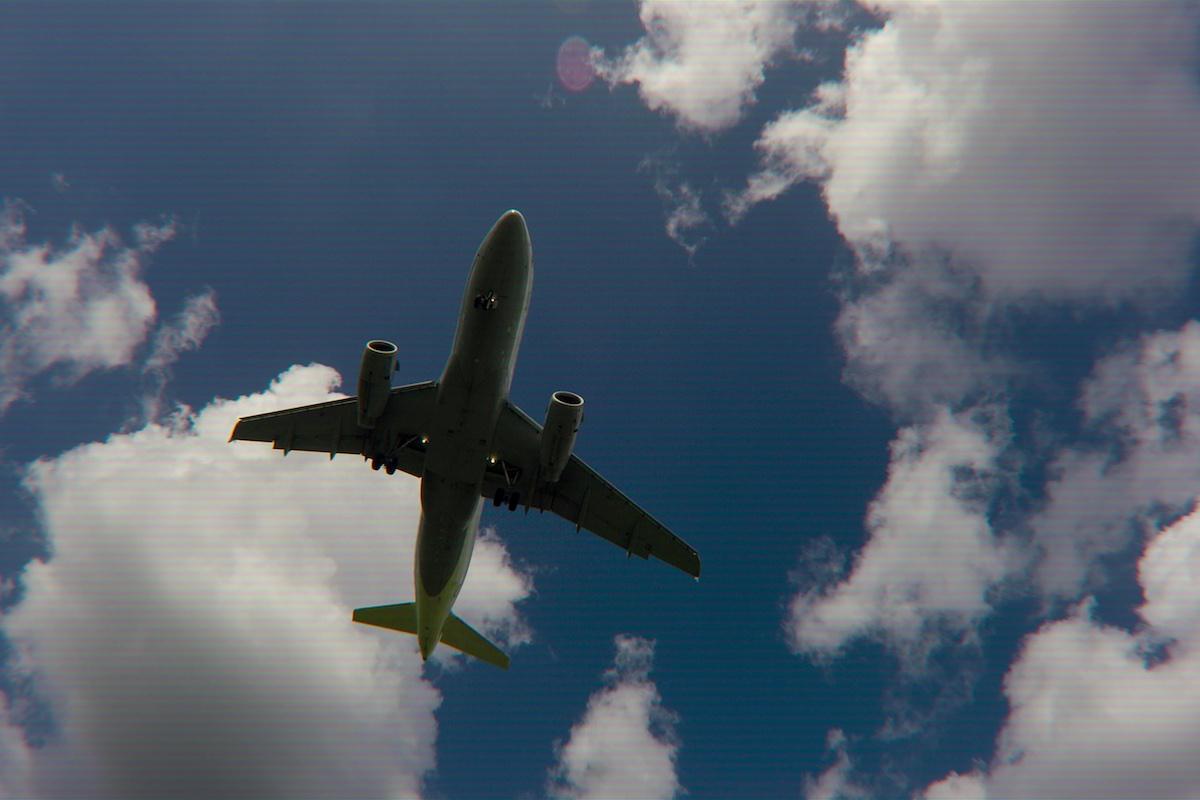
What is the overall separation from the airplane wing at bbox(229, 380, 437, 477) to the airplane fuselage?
5.12ft

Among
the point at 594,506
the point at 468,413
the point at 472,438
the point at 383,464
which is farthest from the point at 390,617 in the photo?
the point at 468,413

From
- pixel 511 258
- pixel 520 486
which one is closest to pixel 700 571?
pixel 520 486

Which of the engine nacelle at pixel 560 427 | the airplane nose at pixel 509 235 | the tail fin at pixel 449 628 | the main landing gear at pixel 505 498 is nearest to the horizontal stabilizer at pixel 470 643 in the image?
the tail fin at pixel 449 628

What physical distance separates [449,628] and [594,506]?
10.9m

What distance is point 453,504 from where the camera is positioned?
96.0 ft

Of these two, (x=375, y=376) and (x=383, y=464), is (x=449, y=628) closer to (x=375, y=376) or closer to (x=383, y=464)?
(x=383, y=464)

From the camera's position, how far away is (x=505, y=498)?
105 feet

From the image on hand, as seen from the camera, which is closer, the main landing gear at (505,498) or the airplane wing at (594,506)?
the airplane wing at (594,506)

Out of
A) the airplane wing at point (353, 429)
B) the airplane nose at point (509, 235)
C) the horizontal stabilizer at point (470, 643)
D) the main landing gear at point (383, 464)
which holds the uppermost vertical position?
the airplane nose at point (509, 235)

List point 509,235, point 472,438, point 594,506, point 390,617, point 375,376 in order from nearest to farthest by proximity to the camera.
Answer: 1. point 509,235
2. point 375,376
3. point 472,438
4. point 594,506
5. point 390,617

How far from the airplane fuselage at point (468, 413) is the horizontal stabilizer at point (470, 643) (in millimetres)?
4657

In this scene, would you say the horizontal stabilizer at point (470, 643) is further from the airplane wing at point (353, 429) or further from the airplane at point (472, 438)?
the airplane wing at point (353, 429)

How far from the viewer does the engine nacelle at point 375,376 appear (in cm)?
2708

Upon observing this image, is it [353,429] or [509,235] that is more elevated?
[509,235]
